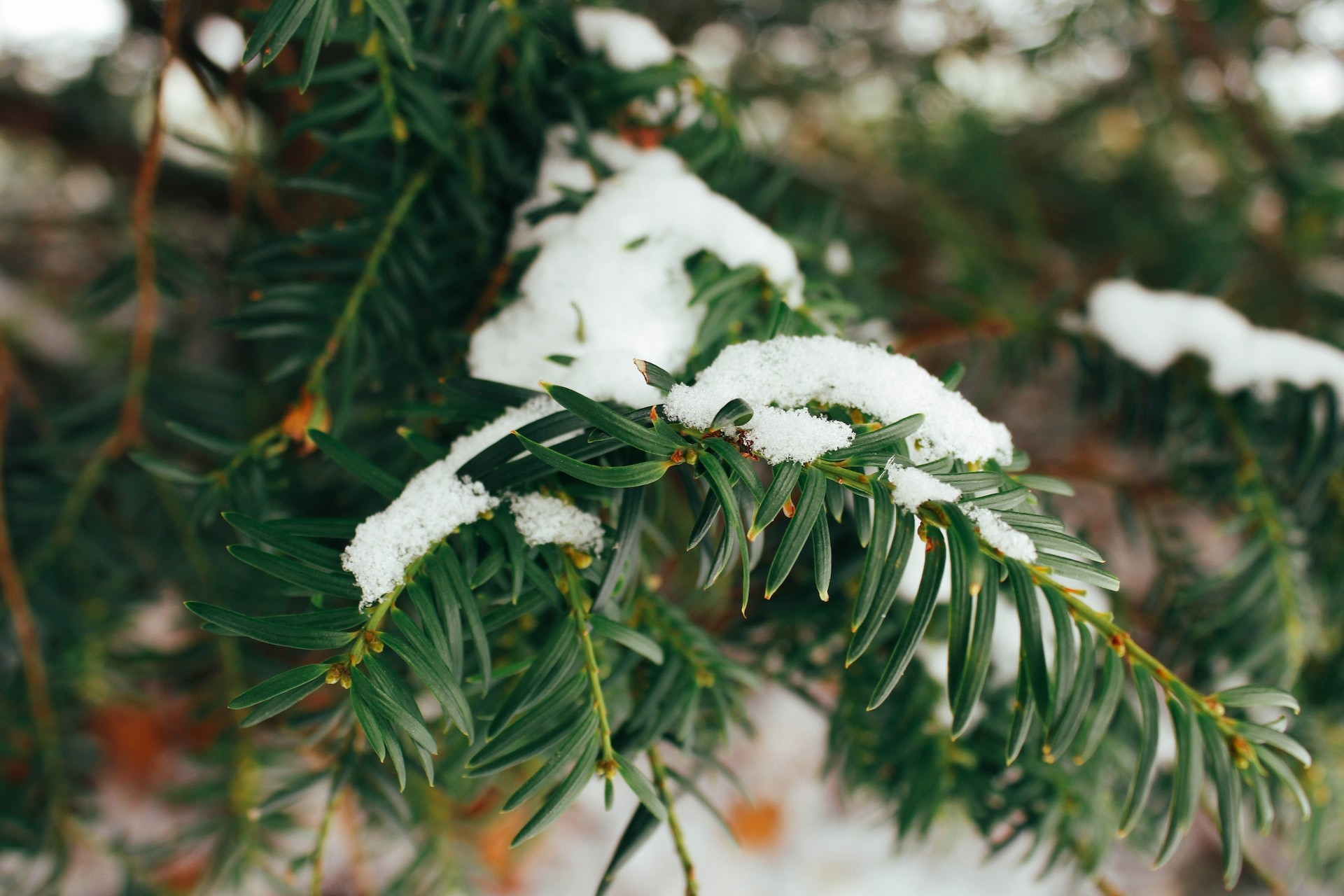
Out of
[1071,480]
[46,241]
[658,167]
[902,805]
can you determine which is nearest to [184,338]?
[46,241]

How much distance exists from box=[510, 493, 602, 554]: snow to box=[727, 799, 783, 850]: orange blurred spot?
3.23 ft

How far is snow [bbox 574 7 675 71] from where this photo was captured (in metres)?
0.57

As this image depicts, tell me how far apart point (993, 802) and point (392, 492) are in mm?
552

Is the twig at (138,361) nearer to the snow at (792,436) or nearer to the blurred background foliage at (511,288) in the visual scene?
the blurred background foliage at (511,288)

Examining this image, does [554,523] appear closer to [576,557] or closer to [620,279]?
[576,557]

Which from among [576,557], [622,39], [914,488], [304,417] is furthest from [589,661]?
[622,39]

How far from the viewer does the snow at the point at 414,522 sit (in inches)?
13.4

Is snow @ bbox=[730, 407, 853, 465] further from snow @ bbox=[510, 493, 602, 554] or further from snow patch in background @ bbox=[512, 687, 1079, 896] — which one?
snow patch in background @ bbox=[512, 687, 1079, 896]

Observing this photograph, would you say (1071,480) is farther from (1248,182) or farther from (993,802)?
(1248,182)

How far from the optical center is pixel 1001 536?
335 millimetres

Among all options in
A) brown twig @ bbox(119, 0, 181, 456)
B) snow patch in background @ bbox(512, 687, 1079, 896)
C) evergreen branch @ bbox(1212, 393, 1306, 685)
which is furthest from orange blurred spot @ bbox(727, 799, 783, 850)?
brown twig @ bbox(119, 0, 181, 456)

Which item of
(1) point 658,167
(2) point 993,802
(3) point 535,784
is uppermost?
(1) point 658,167

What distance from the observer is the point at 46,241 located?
1.29 metres

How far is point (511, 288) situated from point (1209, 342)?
2.02 feet
